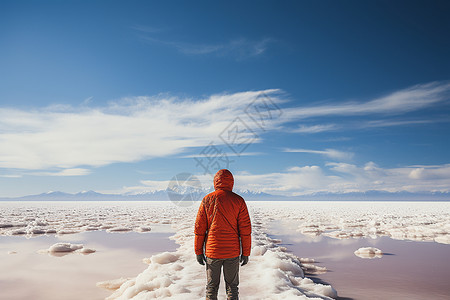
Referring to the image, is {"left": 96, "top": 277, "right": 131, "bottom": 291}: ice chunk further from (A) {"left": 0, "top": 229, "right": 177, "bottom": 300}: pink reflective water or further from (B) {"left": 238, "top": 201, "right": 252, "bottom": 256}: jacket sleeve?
(B) {"left": 238, "top": 201, "right": 252, "bottom": 256}: jacket sleeve

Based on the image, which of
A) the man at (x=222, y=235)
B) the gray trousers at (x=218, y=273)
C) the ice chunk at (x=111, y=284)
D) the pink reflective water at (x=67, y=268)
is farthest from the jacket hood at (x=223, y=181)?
the ice chunk at (x=111, y=284)

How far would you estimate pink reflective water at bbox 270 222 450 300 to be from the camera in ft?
14.9

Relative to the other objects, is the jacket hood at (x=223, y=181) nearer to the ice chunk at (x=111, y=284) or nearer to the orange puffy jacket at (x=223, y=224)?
the orange puffy jacket at (x=223, y=224)

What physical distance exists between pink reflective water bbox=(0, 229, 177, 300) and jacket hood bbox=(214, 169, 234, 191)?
2.83 meters

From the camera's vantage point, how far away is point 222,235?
3127mm

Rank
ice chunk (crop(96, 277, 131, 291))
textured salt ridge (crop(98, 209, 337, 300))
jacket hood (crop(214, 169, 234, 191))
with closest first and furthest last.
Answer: jacket hood (crop(214, 169, 234, 191))
textured salt ridge (crop(98, 209, 337, 300))
ice chunk (crop(96, 277, 131, 291))

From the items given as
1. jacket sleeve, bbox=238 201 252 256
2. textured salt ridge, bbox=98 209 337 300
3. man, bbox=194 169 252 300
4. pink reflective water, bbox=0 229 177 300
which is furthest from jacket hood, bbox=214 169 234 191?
pink reflective water, bbox=0 229 177 300

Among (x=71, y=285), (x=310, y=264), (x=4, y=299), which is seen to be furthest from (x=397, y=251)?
(x=4, y=299)

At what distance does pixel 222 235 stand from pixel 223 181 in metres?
0.59

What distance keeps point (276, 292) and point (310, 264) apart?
2.81 metres

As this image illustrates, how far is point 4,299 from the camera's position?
4453 mm

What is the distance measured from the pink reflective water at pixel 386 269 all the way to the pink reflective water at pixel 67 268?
3.94m

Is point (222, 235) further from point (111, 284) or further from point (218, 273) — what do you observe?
point (111, 284)

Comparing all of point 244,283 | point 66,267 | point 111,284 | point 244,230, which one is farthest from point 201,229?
point 66,267
